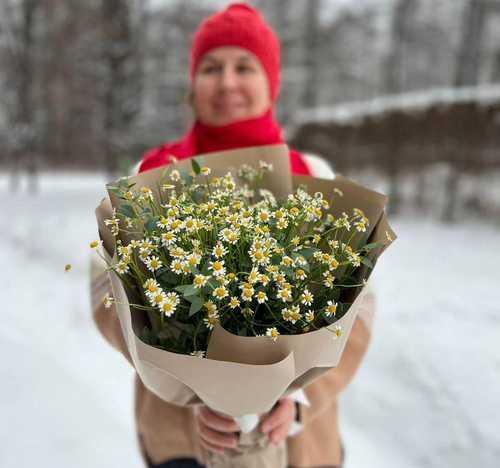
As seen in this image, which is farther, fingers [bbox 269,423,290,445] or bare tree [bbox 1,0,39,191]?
bare tree [bbox 1,0,39,191]

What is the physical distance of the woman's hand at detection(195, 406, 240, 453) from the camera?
104cm

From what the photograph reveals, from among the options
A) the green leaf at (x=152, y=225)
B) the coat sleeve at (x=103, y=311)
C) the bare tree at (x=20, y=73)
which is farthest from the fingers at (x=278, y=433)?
the bare tree at (x=20, y=73)

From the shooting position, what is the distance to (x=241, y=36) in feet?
4.77

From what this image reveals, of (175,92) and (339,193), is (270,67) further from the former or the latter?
(175,92)

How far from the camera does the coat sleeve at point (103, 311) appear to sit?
3.53 ft

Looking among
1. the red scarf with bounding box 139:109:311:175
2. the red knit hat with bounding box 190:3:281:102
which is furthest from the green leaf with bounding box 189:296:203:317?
the red knit hat with bounding box 190:3:281:102

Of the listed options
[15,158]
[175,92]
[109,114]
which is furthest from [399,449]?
[175,92]

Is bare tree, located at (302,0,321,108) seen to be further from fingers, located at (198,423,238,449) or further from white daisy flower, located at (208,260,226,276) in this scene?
white daisy flower, located at (208,260,226,276)

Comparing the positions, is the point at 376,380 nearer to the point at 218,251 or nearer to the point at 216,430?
the point at 216,430

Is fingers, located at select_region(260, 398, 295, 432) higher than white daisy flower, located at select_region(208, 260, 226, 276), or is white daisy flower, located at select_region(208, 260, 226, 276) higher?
white daisy flower, located at select_region(208, 260, 226, 276)

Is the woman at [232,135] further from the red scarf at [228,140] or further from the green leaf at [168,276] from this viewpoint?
the green leaf at [168,276]

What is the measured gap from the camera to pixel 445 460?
217 centimetres

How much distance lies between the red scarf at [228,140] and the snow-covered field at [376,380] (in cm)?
168

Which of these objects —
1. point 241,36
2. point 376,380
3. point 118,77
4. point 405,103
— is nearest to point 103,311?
point 241,36
